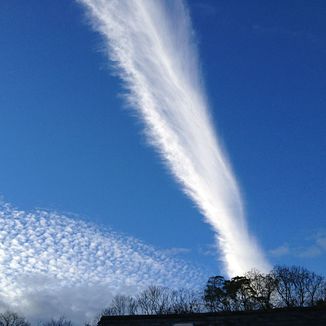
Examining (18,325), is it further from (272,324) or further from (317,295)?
(272,324)

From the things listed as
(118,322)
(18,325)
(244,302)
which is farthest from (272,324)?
(18,325)

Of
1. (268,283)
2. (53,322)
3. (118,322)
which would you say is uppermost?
(268,283)

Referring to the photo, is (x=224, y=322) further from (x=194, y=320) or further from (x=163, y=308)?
(x=163, y=308)

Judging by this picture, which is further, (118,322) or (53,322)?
(53,322)

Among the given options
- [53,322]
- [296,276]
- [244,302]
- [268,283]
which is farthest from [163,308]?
[53,322]

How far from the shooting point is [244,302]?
6312 cm

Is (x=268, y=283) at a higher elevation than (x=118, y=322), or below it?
higher

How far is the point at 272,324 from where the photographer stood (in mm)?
21531

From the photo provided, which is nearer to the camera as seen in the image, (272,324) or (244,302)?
(272,324)

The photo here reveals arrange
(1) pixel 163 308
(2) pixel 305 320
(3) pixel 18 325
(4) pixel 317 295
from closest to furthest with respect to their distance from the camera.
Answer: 1. (2) pixel 305 320
2. (4) pixel 317 295
3. (1) pixel 163 308
4. (3) pixel 18 325

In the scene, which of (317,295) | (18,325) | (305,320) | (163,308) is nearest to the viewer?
(305,320)

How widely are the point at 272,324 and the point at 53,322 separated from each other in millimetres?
78863

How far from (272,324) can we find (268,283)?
156ft

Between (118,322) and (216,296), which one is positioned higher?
(216,296)
